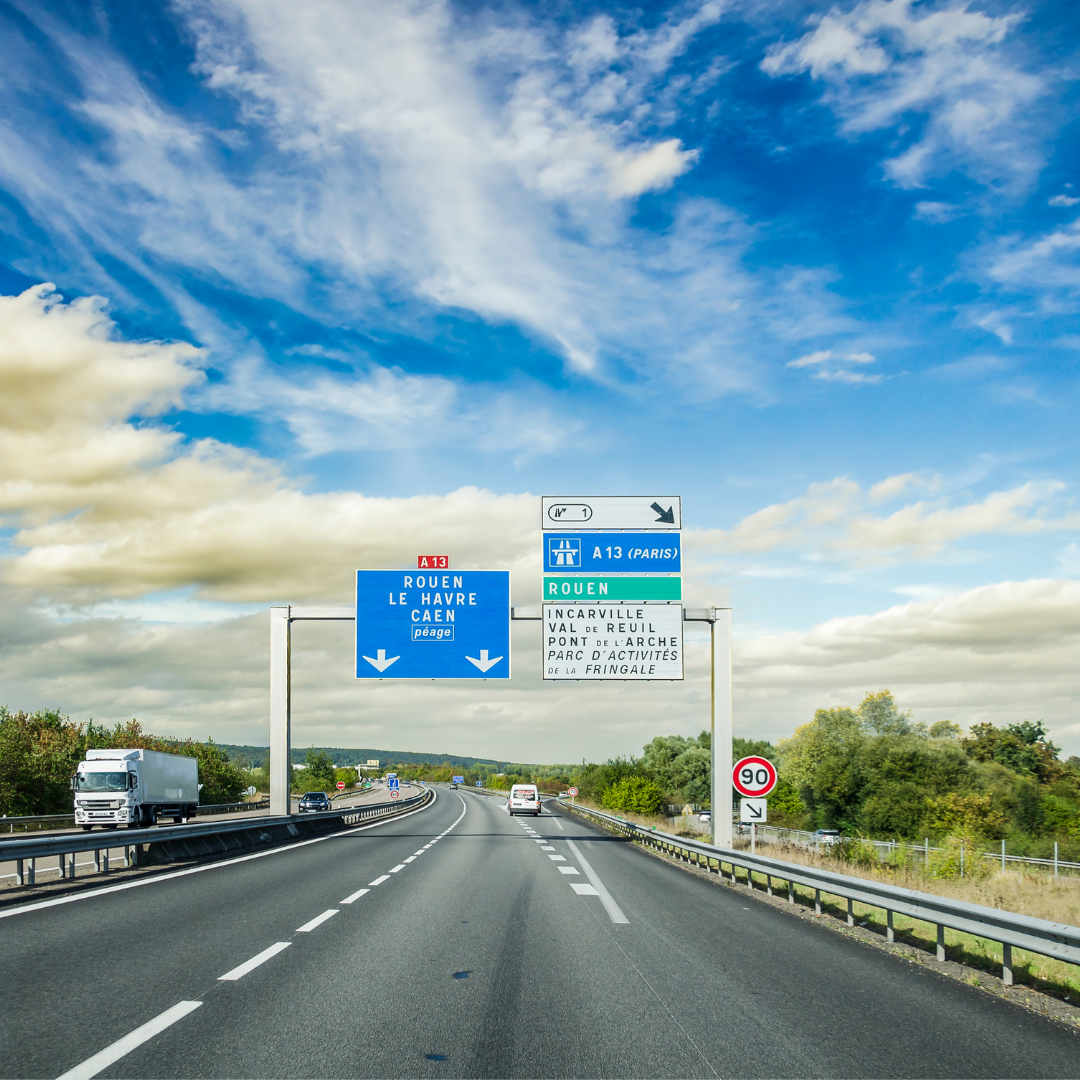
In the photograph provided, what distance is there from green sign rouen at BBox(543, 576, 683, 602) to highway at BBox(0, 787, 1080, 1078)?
1365 cm

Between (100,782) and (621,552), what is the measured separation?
25875 millimetres

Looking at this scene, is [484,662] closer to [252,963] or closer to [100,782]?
[252,963]

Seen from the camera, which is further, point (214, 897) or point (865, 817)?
point (865, 817)

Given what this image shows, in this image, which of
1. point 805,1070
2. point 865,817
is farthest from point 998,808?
point 805,1070

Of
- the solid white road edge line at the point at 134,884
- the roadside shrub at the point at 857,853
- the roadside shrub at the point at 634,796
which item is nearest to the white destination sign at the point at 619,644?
the roadside shrub at the point at 857,853

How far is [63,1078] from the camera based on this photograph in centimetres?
484

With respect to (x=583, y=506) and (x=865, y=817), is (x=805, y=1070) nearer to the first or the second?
(x=583, y=506)

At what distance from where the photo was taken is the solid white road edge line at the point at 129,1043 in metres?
4.94

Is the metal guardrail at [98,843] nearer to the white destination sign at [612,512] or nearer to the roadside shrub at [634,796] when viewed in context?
the white destination sign at [612,512]

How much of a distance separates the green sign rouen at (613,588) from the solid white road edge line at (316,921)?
1510cm

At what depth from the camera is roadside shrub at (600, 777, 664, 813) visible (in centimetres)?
8231

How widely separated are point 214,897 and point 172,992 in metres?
6.56

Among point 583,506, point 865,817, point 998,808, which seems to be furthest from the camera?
point 865,817

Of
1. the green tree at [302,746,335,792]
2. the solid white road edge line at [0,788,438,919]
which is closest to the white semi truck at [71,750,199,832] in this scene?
the solid white road edge line at [0,788,438,919]
